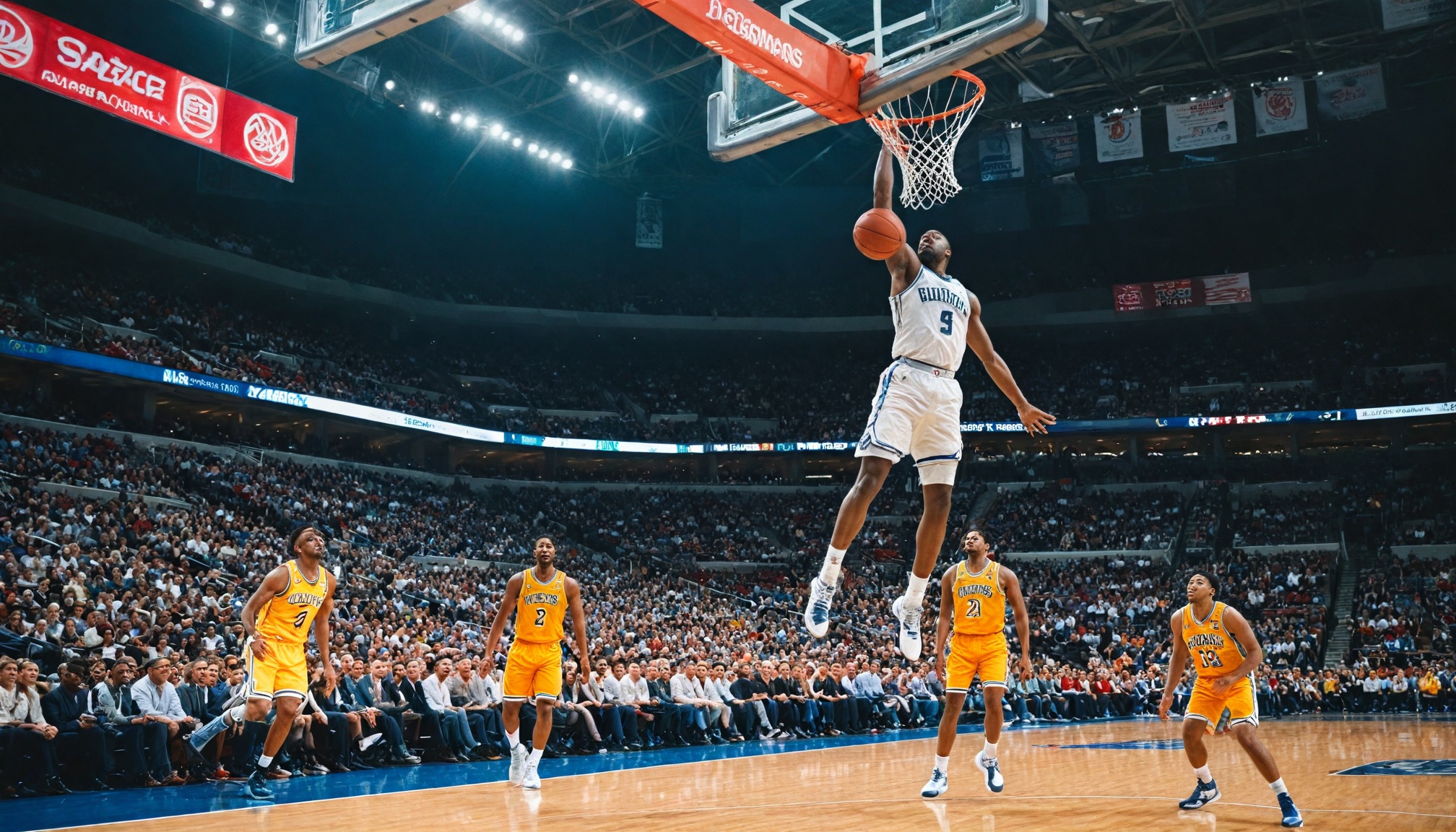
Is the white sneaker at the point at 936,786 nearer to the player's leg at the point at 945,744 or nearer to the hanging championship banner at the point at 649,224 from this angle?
the player's leg at the point at 945,744

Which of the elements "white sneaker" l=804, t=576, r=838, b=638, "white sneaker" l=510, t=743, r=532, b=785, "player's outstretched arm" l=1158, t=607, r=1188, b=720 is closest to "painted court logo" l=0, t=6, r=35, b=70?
"white sneaker" l=510, t=743, r=532, b=785

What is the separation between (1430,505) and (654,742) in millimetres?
26036

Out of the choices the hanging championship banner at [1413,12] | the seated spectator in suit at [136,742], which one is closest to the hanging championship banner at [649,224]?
the hanging championship banner at [1413,12]

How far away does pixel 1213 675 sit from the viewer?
25.7 feet

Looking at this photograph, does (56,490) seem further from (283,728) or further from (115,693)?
(283,728)

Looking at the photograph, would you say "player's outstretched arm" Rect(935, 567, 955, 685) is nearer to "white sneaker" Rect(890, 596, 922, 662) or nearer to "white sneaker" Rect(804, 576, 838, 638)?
"white sneaker" Rect(890, 596, 922, 662)

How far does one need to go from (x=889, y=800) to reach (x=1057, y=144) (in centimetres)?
2623

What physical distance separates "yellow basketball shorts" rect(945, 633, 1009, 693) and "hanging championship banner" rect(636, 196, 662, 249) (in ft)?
97.9

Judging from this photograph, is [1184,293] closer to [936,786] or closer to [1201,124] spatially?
[1201,124]

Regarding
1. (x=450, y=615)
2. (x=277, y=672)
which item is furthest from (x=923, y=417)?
(x=450, y=615)

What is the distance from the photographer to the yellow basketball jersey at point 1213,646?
776cm

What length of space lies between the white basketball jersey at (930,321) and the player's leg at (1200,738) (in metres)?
3.65

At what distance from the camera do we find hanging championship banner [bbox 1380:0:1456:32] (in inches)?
919

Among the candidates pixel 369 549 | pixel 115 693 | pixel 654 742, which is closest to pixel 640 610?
pixel 369 549
